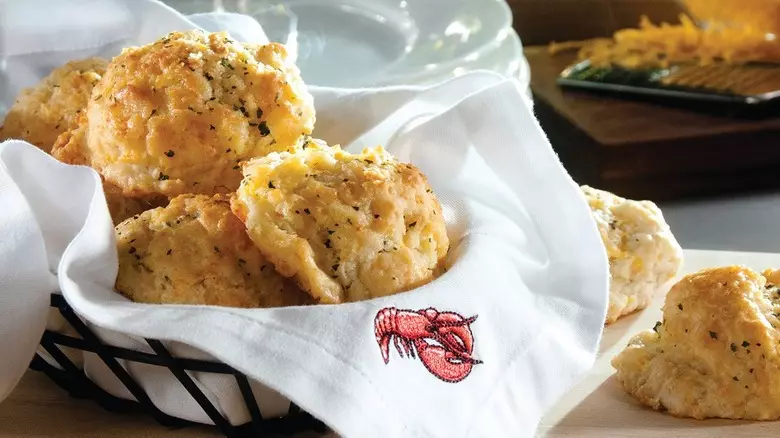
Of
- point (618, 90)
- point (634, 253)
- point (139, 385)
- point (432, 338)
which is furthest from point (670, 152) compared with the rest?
point (139, 385)

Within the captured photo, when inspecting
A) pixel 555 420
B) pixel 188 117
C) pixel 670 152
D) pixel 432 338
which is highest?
pixel 188 117

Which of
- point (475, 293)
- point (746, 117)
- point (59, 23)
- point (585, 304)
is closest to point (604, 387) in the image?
point (585, 304)

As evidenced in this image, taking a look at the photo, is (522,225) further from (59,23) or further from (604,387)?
(59,23)

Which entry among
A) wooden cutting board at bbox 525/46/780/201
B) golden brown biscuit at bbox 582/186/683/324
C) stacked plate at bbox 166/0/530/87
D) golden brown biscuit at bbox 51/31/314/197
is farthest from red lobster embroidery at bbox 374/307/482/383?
wooden cutting board at bbox 525/46/780/201

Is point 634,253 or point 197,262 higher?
point 197,262

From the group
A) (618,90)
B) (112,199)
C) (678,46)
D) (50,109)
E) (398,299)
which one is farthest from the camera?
(678,46)

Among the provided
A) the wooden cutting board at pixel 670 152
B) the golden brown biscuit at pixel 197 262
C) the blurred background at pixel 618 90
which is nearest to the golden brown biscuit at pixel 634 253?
the golden brown biscuit at pixel 197 262

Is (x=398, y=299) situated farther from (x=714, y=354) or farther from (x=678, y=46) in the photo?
(x=678, y=46)

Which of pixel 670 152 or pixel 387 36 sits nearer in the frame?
pixel 387 36
